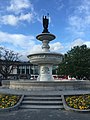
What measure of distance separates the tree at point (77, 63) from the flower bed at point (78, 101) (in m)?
33.5

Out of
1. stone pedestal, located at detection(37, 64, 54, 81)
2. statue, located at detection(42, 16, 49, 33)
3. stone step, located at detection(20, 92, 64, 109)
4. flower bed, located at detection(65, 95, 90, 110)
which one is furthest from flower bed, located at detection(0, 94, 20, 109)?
statue, located at detection(42, 16, 49, 33)

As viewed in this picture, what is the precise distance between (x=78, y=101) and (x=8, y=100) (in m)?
3.81

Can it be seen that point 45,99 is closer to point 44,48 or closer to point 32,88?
point 32,88

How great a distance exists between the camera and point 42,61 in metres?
18.7

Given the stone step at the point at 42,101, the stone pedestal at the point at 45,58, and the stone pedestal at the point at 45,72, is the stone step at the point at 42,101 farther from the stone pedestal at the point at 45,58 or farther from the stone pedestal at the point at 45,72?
the stone pedestal at the point at 45,72

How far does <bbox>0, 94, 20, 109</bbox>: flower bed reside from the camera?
35.8 feet

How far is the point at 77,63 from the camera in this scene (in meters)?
46.2

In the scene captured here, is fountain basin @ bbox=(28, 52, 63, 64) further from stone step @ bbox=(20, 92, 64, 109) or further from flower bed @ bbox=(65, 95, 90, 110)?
flower bed @ bbox=(65, 95, 90, 110)

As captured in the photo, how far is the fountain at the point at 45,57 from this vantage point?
725 inches

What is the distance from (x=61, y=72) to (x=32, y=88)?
117 feet

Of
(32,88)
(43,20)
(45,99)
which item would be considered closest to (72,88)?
(32,88)

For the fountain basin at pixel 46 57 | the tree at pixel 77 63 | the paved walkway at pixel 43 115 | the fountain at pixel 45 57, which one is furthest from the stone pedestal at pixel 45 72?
the tree at pixel 77 63

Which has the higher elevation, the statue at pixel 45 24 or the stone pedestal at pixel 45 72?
the statue at pixel 45 24

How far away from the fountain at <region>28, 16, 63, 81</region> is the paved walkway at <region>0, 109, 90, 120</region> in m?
8.47
